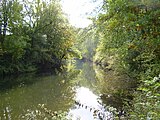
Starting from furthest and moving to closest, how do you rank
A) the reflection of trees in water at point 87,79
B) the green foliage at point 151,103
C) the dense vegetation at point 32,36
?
1. the dense vegetation at point 32,36
2. the reflection of trees in water at point 87,79
3. the green foliage at point 151,103

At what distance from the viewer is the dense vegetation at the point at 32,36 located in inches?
1053

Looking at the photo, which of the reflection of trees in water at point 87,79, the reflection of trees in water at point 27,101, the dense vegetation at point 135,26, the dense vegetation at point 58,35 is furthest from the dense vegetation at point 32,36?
the dense vegetation at point 135,26

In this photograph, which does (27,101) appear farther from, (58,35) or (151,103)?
(58,35)

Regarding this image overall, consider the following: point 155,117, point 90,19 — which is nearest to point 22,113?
point 90,19

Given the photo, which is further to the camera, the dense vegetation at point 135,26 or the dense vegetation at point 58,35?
the dense vegetation at point 58,35

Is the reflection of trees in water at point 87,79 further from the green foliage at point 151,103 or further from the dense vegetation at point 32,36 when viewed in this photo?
the green foliage at point 151,103

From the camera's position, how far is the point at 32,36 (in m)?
30.6

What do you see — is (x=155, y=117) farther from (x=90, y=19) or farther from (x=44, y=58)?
(x=44, y=58)

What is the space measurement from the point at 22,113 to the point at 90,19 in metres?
6.03

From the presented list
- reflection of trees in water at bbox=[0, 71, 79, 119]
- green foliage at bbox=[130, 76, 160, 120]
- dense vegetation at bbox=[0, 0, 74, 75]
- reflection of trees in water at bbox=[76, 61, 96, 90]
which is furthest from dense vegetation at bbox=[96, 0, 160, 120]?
dense vegetation at bbox=[0, 0, 74, 75]

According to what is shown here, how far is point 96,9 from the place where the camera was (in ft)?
20.1

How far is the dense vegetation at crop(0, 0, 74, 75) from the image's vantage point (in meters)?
26.8

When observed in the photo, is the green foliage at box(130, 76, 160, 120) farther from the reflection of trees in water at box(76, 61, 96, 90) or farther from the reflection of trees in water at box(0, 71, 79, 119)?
the reflection of trees in water at box(76, 61, 96, 90)

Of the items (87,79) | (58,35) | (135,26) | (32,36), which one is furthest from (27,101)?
(58,35)
